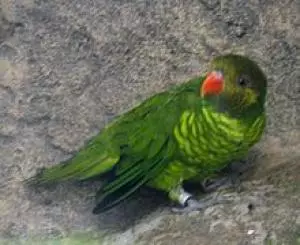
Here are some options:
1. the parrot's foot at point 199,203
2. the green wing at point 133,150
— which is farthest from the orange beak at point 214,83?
the parrot's foot at point 199,203

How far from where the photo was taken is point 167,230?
2.47 metres

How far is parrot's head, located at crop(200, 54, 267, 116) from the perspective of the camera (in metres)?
2.43

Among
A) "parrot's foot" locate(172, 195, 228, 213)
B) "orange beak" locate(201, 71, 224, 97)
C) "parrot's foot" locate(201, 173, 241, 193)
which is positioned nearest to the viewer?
"orange beak" locate(201, 71, 224, 97)

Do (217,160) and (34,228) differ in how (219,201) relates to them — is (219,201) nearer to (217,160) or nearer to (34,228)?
(217,160)

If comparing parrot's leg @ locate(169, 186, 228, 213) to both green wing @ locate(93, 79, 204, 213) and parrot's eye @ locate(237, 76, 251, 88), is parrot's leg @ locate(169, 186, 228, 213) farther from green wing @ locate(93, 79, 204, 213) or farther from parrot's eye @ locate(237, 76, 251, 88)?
parrot's eye @ locate(237, 76, 251, 88)

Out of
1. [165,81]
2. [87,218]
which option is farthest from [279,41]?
[87,218]

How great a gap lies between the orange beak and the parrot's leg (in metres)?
0.34

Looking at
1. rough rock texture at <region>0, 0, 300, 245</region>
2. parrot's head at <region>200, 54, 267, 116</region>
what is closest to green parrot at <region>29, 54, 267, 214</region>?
parrot's head at <region>200, 54, 267, 116</region>

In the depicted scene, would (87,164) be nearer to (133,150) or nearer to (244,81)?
(133,150)

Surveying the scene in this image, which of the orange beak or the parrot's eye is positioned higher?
the orange beak

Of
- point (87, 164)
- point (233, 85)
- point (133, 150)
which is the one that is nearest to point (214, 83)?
point (233, 85)

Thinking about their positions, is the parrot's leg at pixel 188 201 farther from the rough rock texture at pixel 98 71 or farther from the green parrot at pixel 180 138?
the rough rock texture at pixel 98 71

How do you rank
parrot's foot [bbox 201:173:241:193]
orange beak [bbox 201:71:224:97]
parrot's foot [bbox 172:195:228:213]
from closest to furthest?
orange beak [bbox 201:71:224:97], parrot's foot [bbox 172:195:228:213], parrot's foot [bbox 201:173:241:193]

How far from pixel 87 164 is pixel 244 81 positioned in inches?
22.2
